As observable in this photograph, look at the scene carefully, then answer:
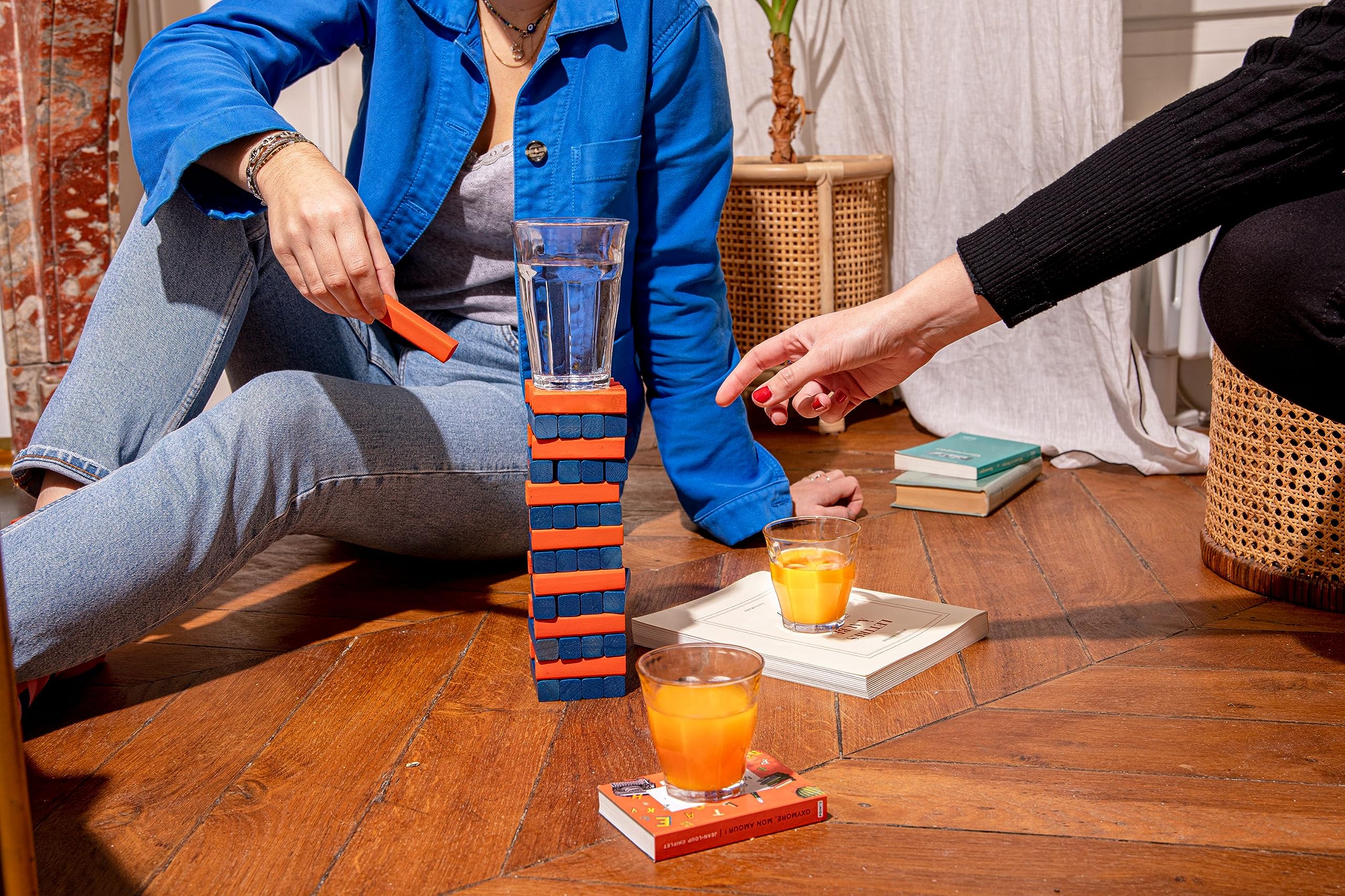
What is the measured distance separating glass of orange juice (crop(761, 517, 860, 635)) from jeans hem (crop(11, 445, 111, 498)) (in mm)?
669

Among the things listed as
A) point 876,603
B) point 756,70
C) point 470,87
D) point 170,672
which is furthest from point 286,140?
point 756,70

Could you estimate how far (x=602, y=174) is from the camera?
1.36 meters

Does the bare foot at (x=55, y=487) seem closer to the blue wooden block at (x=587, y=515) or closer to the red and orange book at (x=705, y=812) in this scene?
the blue wooden block at (x=587, y=515)

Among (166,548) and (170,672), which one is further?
(170,672)

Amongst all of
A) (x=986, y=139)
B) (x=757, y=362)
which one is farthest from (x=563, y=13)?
(x=986, y=139)

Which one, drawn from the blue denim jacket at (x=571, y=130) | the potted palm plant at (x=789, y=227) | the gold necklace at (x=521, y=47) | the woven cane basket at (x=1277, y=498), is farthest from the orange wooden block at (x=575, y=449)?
the potted palm plant at (x=789, y=227)

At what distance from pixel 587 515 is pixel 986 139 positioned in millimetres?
1535

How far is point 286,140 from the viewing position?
1136 mm

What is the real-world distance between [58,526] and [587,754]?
19.6 inches

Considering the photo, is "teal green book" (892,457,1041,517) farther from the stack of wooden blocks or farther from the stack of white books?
the stack of wooden blocks

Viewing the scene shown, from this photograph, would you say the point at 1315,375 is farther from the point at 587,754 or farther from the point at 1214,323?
the point at 587,754

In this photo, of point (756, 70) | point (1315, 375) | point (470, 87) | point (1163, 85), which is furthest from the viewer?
point (756, 70)

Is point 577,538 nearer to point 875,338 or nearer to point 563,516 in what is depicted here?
point 563,516

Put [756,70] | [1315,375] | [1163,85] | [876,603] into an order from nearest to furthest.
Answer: [1315,375], [876,603], [1163,85], [756,70]
